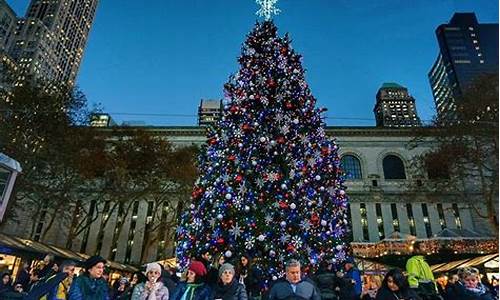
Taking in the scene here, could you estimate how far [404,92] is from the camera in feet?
389

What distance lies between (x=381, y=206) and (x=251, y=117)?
30394mm

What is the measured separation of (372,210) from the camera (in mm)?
34250

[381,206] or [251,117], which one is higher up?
[381,206]

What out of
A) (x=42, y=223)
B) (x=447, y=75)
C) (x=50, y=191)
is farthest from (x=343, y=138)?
(x=447, y=75)

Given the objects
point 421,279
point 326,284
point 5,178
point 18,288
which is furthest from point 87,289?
point 5,178

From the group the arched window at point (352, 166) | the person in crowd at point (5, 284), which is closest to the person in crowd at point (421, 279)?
the person in crowd at point (5, 284)

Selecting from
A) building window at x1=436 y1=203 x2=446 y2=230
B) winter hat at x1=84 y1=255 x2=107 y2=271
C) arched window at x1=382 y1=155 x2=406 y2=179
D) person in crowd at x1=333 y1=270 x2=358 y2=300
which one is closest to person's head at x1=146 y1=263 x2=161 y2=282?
winter hat at x1=84 y1=255 x2=107 y2=271

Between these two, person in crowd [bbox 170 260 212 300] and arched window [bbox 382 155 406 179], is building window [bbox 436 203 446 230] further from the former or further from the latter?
person in crowd [bbox 170 260 212 300]

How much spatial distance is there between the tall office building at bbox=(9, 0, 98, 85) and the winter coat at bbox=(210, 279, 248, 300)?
261ft

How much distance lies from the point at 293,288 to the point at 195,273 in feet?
4.14

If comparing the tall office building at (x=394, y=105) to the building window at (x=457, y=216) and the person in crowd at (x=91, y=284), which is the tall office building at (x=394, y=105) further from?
the person in crowd at (x=91, y=284)

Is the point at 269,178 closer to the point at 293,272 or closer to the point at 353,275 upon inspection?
the point at 353,275

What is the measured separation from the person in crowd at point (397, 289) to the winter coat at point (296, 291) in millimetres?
940

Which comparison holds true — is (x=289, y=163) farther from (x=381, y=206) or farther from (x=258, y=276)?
(x=381, y=206)
